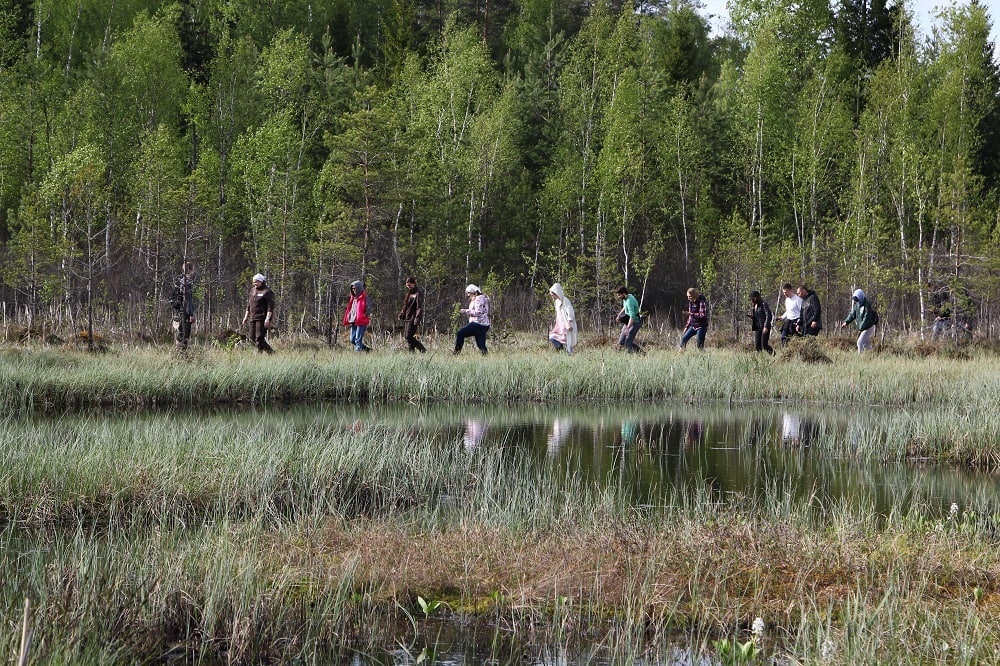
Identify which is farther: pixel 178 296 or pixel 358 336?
pixel 358 336

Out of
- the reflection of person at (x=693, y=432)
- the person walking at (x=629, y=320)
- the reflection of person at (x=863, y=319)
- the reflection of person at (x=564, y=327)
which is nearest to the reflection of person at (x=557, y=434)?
the reflection of person at (x=693, y=432)

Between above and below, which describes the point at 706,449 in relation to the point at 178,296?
below

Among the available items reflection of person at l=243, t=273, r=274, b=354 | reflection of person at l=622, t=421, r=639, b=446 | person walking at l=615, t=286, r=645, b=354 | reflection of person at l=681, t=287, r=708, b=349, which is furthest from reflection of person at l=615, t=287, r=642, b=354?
reflection of person at l=622, t=421, r=639, b=446

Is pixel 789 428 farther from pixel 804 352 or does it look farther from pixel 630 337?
pixel 630 337

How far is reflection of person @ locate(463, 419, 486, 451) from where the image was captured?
11715 millimetres

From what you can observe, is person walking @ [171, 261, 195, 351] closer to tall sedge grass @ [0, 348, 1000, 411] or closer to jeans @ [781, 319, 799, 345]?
tall sedge grass @ [0, 348, 1000, 411]

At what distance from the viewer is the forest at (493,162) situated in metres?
30.8

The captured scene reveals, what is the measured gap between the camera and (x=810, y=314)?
2294 cm

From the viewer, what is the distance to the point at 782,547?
6.12 metres

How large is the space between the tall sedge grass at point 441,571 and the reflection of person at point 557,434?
3511 millimetres

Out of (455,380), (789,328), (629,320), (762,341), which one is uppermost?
(629,320)

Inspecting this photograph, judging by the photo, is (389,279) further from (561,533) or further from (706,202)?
(561,533)

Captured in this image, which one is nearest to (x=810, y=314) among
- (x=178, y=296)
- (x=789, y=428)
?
(x=789, y=428)

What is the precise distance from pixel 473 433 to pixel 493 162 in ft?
85.7
